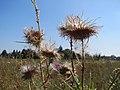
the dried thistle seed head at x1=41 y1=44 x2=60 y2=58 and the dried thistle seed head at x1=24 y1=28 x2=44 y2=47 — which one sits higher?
the dried thistle seed head at x1=24 y1=28 x2=44 y2=47

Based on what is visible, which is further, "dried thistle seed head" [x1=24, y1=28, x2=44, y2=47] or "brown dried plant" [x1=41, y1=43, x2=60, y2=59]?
"brown dried plant" [x1=41, y1=43, x2=60, y2=59]

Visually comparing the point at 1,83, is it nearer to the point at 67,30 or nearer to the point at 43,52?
the point at 43,52

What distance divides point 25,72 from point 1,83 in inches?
119

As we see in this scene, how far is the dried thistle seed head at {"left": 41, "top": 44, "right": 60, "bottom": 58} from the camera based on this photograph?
64.9 inches

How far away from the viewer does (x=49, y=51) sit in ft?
5.44

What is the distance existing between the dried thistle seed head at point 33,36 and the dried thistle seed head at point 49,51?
0.12 meters

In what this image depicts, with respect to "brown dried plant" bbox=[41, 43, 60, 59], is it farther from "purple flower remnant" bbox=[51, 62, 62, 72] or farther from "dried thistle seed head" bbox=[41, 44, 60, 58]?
"purple flower remnant" bbox=[51, 62, 62, 72]

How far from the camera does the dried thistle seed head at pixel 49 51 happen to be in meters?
1.65

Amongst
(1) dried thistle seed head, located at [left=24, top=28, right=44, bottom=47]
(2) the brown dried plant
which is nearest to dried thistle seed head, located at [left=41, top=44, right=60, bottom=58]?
(2) the brown dried plant

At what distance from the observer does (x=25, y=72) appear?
1544 mm

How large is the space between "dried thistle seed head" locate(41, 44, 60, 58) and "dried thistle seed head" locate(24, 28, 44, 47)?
0.39 feet

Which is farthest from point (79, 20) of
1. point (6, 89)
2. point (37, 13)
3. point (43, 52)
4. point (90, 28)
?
point (6, 89)

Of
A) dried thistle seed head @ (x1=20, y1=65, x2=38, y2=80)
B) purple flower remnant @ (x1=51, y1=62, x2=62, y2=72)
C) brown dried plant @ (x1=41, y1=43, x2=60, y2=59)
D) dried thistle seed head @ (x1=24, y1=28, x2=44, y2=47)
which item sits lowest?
dried thistle seed head @ (x1=20, y1=65, x2=38, y2=80)

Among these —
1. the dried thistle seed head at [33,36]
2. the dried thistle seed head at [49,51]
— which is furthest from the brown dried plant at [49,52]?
the dried thistle seed head at [33,36]
